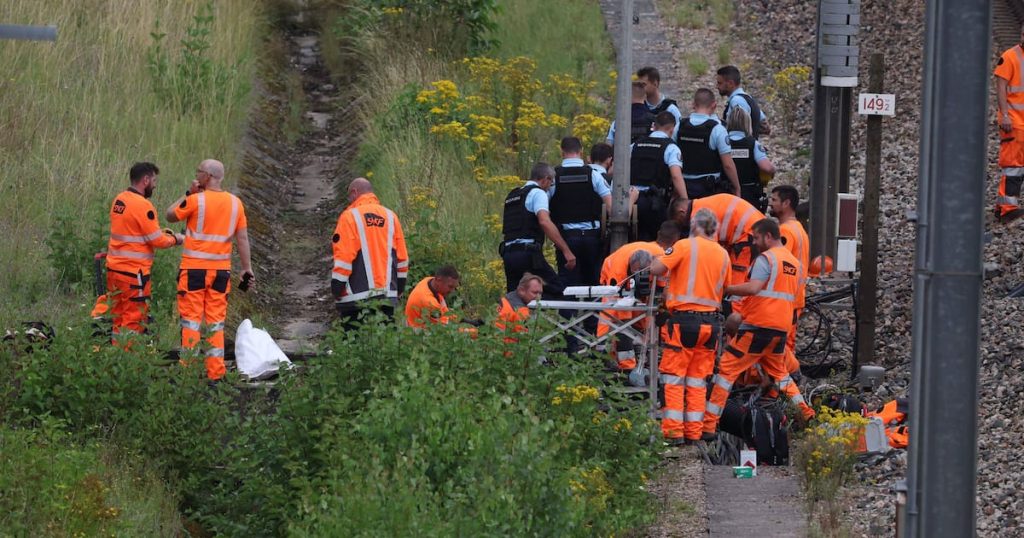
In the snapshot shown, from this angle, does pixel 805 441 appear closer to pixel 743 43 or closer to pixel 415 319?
pixel 415 319

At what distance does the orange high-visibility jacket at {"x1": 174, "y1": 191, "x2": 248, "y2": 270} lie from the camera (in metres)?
13.0

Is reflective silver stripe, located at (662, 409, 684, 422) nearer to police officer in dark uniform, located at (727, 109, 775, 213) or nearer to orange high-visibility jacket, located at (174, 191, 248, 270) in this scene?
police officer in dark uniform, located at (727, 109, 775, 213)

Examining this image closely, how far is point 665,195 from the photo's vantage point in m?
14.3

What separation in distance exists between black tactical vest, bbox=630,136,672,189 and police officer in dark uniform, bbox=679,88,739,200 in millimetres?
333

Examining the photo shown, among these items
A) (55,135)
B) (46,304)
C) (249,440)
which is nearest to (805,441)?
(249,440)

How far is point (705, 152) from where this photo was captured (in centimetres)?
1430

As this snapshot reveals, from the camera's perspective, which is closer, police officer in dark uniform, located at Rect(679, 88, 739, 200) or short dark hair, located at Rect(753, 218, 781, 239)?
short dark hair, located at Rect(753, 218, 781, 239)

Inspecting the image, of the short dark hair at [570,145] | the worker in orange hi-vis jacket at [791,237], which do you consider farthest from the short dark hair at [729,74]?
the short dark hair at [570,145]

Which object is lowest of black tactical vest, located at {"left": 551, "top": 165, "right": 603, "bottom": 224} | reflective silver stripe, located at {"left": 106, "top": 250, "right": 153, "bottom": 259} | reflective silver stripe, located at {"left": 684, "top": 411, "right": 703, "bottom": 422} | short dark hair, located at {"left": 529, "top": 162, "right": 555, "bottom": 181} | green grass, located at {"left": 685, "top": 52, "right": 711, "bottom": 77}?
reflective silver stripe, located at {"left": 684, "top": 411, "right": 703, "bottom": 422}

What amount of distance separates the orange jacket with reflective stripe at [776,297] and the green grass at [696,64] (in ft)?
Answer: 34.2

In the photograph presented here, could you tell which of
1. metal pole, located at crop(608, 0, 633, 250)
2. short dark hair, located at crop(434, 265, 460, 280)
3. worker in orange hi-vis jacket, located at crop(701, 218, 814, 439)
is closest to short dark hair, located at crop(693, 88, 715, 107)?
metal pole, located at crop(608, 0, 633, 250)

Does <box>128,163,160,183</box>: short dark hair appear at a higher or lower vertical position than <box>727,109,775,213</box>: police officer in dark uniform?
lower

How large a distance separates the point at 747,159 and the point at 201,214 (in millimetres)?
4649

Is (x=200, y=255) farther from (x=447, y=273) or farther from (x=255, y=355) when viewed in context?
(x=447, y=273)
